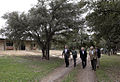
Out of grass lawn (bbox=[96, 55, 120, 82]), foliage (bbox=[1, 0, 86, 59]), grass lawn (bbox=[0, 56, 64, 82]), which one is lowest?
grass lawn (bbox=[96, 55, 120, 82])

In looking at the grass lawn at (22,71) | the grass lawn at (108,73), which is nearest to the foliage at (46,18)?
the grass lawn at (22,71)

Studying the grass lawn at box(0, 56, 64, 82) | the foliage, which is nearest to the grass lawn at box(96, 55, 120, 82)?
the grass lawn at box(0, 56, 64, 82)

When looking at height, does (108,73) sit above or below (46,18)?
below

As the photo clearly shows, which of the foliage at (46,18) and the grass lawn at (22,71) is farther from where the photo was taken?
the foliage at (46,18)

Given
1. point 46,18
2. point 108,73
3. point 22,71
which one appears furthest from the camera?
point 46,18

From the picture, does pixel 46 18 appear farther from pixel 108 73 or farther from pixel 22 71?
pixel 108 73

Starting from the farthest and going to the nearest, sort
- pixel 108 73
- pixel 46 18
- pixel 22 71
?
1. pixel 46 18
2. pixel 108 73
3. pixel 22 71

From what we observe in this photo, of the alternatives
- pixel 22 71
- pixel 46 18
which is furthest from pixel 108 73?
pixel 46 18

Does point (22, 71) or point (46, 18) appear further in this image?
point (46, 18)

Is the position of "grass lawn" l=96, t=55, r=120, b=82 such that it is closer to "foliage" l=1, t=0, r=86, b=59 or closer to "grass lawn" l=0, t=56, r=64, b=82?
"grass lawn" l=0, t=56, r=64, b=82

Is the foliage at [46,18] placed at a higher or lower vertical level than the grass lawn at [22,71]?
higher

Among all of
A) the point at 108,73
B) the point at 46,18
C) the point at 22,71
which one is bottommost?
the point at 108,73

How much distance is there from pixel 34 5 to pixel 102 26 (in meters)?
9.22

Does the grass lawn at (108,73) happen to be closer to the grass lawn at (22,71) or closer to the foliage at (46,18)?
the grass lawn at (22,71)
